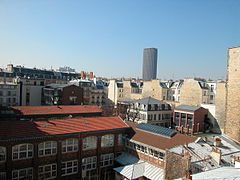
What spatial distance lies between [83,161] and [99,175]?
2.31 metres

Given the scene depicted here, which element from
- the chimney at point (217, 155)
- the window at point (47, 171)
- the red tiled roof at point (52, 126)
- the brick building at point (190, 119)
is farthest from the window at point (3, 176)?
the brick building at point (190, 119)

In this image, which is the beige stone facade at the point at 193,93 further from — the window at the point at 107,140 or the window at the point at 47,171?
the window at the point at 47,171

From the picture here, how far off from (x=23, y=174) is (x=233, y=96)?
22.2 meters

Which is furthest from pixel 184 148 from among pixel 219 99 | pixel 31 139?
pixel 219 99

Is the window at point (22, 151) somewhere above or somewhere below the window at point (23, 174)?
above

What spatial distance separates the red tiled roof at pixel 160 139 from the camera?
1925 centimetres

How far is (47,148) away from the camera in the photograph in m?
19.5

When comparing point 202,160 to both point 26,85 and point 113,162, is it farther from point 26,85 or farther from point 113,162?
point 26,85

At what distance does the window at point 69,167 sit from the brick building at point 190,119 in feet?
79.1

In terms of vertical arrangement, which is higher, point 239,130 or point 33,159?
point 239,130

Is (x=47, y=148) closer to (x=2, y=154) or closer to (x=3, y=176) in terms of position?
(x=2, y=154)

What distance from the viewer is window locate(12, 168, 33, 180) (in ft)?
59.4

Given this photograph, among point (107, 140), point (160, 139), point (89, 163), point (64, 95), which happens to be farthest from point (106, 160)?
point (64, 95)

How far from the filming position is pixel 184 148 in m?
17.2
